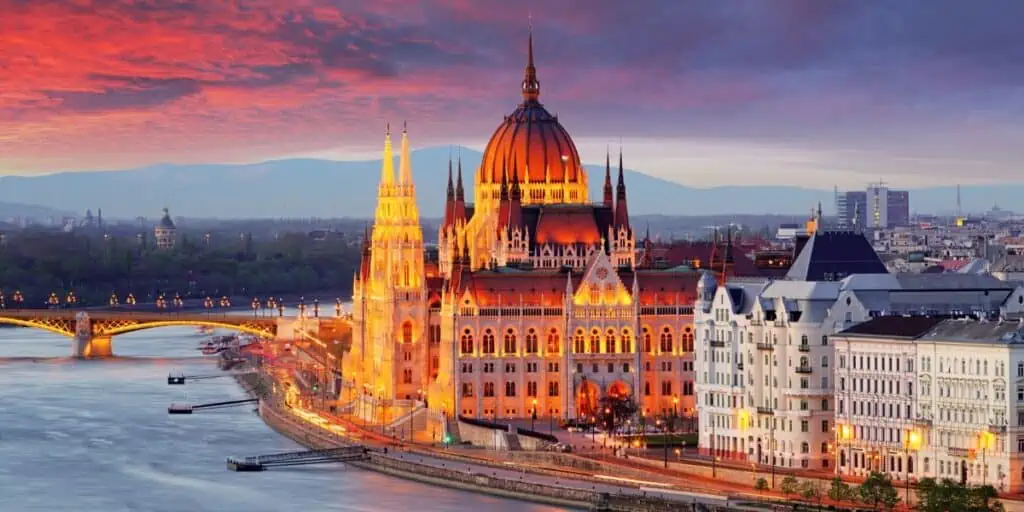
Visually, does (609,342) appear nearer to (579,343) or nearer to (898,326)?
(579,343)

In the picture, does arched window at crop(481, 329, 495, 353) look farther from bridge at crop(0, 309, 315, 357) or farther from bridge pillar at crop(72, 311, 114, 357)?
bridge pillar at crop(72, 311, 114, 357)

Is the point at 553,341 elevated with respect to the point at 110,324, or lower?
elevated

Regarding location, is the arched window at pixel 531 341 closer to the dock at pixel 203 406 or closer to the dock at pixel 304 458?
the dock at pixel 304 458

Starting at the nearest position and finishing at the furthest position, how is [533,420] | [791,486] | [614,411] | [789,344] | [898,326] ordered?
[791,486], [898,326], [789,344], [614,411], [533,420]

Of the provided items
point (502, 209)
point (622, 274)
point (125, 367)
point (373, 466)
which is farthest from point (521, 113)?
point (125, 367)

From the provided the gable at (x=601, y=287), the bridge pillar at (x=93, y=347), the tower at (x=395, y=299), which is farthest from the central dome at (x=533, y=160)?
the bridge pillar at (x=93, y=347)

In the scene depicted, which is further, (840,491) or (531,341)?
(531,341)

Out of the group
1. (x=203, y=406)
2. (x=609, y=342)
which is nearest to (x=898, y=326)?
(x=609, y=342)
